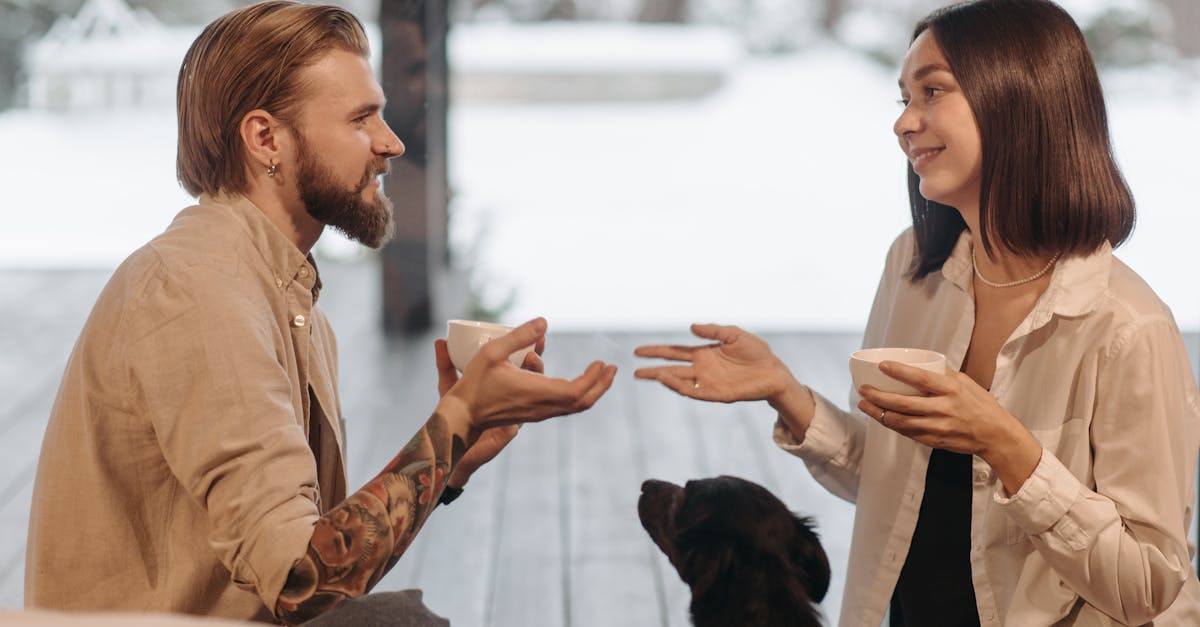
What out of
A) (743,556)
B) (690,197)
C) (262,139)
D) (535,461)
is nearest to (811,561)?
(743,556)

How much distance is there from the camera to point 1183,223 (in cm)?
474

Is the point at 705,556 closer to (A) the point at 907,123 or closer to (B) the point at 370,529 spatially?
(B) the point at 370,529

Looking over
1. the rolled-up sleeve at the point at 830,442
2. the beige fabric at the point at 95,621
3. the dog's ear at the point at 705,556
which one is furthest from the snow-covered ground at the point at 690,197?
Answer: the beige fabric at the point at 95,621

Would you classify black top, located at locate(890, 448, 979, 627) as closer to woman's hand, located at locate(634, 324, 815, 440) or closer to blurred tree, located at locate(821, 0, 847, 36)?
woman's hand, located at locate(634, 324, 815, 440)

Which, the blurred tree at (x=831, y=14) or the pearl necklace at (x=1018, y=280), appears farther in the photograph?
→ the blurred tree at (x=831, y=14)

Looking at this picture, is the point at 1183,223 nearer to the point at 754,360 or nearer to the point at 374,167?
the point at 754,360

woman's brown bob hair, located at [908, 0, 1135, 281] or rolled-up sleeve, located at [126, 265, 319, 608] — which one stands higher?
woman's brown bob hair, located at [908, 0, 1135, 281]

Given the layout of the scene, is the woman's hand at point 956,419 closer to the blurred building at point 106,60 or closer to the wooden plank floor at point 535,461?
the wooden plank floor at point 535,461

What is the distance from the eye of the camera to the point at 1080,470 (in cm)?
142

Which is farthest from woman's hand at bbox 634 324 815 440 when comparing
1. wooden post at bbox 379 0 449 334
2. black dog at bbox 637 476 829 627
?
wooden post at bbox 379 0 449 334

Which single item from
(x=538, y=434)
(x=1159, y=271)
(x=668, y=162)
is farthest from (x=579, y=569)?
(x=1159, y=271)

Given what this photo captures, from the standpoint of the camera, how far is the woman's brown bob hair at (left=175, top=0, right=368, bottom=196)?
4.59 feet

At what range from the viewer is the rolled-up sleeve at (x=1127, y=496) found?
1.33 meters

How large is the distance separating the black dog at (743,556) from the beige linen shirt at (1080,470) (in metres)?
0.18
